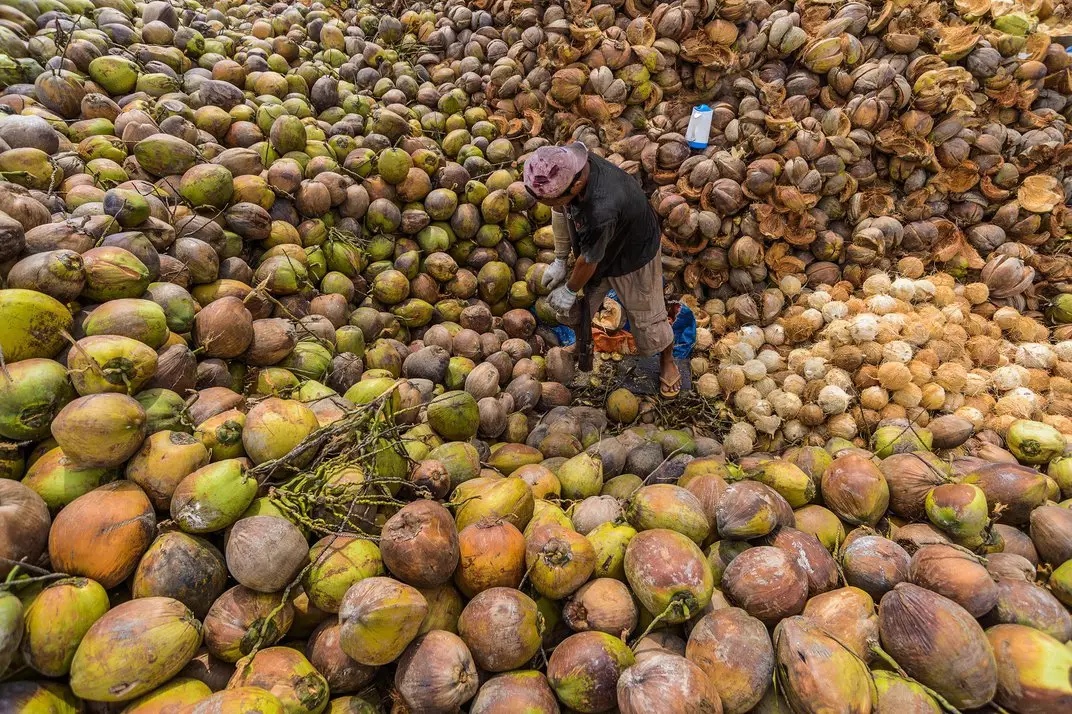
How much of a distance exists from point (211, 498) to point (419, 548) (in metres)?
0.85

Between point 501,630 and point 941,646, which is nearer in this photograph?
point 941,646

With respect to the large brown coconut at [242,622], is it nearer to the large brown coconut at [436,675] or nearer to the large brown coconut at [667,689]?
the large brown coconut at [436,675]

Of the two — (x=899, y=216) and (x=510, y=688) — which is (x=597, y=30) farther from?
(x=510, y=688)

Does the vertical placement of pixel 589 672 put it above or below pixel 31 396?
below

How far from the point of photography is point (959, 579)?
6.26 ft

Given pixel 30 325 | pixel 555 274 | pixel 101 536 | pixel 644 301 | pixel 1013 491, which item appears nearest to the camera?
pixel 101 536

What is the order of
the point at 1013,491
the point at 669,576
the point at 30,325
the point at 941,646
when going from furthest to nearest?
the point at 1013,491, the point at 30,325, the point at 669,576, the point at 941,646

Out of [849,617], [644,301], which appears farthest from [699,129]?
[849,617]

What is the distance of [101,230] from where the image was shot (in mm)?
2764

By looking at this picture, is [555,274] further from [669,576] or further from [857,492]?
[669,576]

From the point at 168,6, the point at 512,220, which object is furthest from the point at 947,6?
the point at 168,6

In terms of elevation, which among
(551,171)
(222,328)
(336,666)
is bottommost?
(336,666)

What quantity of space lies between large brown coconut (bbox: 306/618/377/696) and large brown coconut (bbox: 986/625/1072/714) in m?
2.27

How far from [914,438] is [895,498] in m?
0.97
